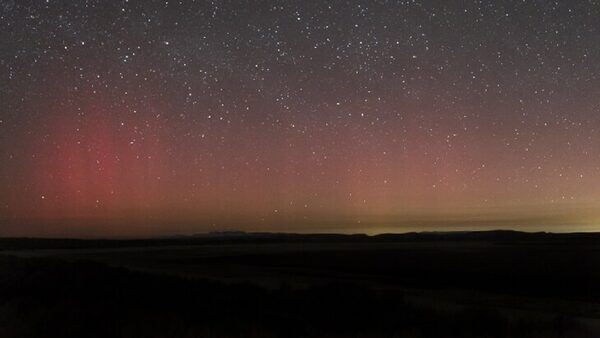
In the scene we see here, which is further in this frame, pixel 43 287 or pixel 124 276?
pixel 124 276

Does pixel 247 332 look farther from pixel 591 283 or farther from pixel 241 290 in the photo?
pixel 591 283

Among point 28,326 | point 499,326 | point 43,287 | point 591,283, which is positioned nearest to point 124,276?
point 43,287

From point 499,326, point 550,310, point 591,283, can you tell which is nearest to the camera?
point 499,326

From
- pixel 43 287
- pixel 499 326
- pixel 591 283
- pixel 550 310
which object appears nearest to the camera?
pixel 499 326

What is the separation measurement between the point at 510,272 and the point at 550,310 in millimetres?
15543

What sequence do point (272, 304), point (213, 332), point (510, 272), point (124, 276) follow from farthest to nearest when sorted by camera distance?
point (510, 272) → point (124, 276) → point (272, 304) → point (213, 332)

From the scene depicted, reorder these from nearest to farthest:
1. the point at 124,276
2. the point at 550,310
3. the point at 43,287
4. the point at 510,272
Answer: the point at 550,310 → the point at 43,287 → the point at 124,276 → the point at 510,272

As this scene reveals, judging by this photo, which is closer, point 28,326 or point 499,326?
point 28,326

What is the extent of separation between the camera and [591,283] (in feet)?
88.4

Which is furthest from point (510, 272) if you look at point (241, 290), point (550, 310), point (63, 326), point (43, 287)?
point (63, 326)

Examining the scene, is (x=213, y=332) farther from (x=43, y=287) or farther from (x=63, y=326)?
(x=43, y=287)

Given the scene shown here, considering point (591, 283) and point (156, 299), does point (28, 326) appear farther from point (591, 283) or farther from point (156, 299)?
point (591, 283)

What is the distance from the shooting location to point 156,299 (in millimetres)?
17938

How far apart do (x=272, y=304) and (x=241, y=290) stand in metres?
2.80
